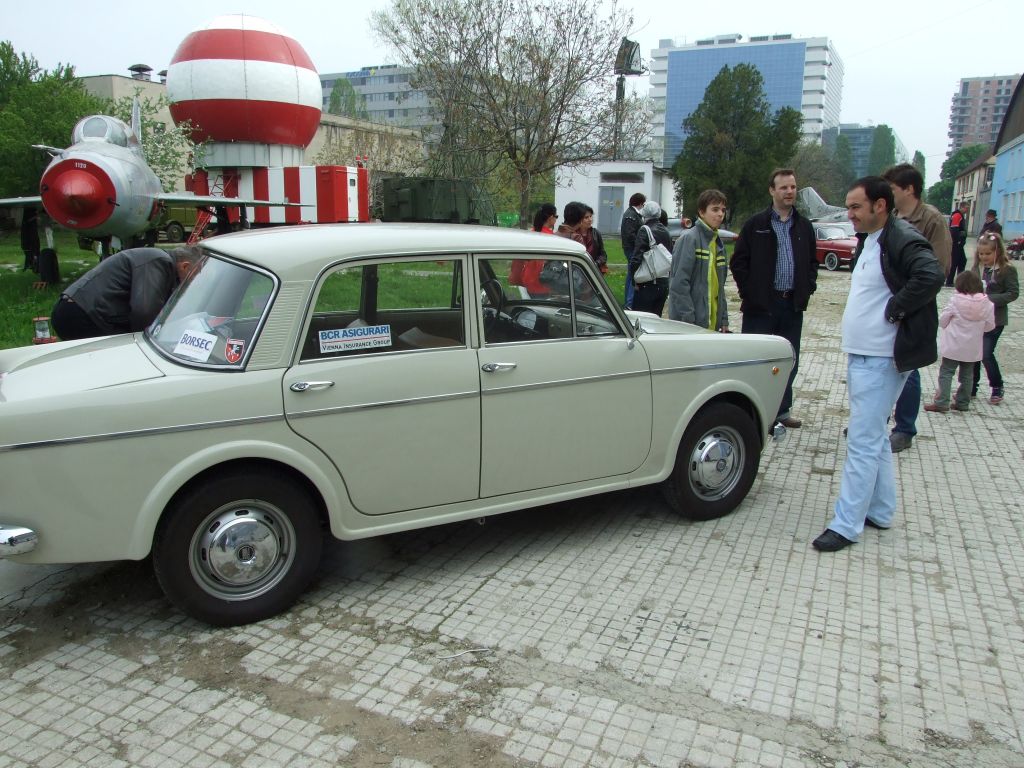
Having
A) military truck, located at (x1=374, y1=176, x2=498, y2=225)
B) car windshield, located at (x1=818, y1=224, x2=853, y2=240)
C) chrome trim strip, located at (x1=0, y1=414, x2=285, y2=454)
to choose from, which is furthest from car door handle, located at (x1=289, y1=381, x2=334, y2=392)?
car windshield, located at (x1=818, y1=224, x2=853, y2=240)

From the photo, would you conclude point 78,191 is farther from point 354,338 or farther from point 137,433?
point 137,433

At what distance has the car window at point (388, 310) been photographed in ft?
12.0

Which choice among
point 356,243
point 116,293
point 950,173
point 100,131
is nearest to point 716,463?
point 356,243

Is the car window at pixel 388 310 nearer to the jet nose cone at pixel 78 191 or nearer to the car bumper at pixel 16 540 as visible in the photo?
the car bumper at pixel 16 540

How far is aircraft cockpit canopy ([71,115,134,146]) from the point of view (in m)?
13.1

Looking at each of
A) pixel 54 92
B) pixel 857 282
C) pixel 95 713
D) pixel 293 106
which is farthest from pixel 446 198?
pixel 95 713

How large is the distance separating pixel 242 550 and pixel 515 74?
20.3 metres

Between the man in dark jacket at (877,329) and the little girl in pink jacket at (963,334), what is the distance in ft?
11.3

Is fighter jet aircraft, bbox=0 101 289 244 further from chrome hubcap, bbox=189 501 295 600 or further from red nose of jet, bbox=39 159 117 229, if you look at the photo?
chrome hubcap, bbox=189 501 295 600

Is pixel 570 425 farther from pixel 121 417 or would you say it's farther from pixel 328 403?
pixel 121 417

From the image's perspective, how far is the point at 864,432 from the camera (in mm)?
4434

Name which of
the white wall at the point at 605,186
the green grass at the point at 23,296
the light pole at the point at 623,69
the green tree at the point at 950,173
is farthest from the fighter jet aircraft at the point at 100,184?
the green tree at the point at 950,173

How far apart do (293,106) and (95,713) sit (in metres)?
20.8

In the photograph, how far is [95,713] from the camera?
296cm
